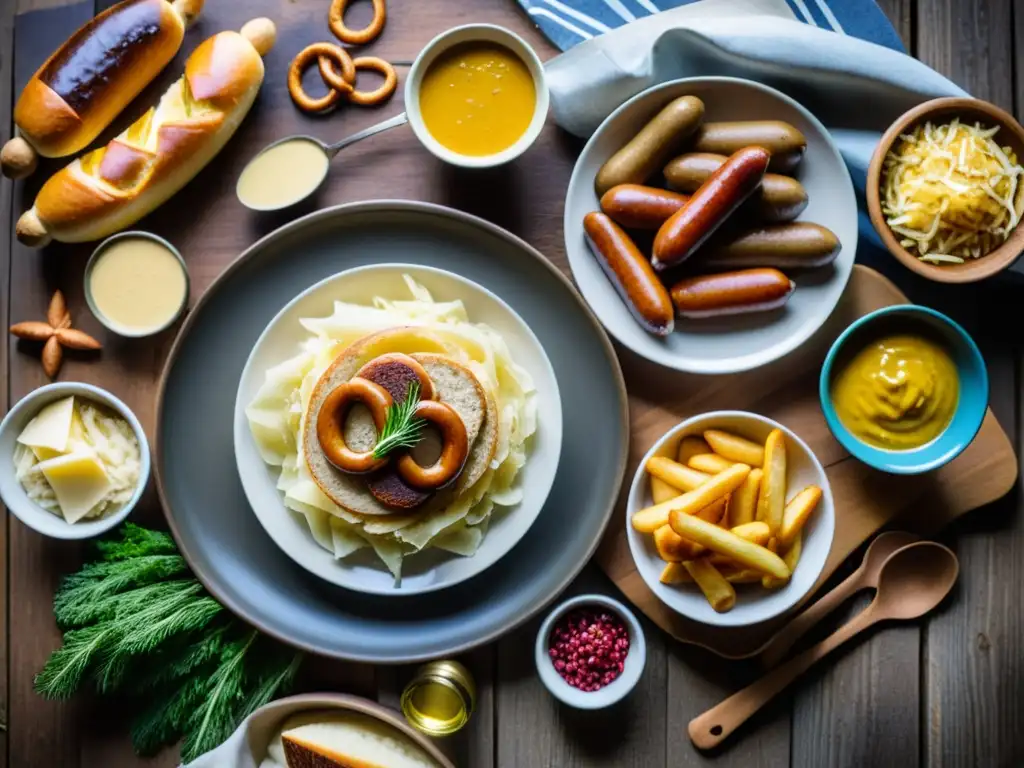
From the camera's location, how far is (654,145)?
8.80 ft

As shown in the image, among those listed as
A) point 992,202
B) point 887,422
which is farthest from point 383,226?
point 992,202

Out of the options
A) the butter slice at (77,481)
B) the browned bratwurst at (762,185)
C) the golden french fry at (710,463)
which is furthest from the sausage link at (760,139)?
the butter slice at (77,481)

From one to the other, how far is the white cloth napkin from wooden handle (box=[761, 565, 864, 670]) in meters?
1.06

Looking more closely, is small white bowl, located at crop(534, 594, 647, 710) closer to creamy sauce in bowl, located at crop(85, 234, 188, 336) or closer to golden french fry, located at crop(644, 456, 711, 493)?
golden french fry, located at crop(644, 456, 711, 493)

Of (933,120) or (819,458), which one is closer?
(933,120)

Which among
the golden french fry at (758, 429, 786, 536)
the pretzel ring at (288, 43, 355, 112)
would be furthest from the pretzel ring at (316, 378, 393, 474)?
the golden french fry at (758, 429, 786, 536)

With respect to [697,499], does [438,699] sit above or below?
below

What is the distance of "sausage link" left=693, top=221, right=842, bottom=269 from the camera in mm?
2643

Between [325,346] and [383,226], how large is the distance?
1.36ft

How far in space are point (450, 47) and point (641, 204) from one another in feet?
2.40

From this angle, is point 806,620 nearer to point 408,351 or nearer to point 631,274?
point 631,274

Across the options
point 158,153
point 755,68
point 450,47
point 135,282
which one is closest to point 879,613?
point 755,68

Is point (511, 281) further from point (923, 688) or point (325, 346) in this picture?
point (923, 688)

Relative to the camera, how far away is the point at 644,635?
2.82 m
